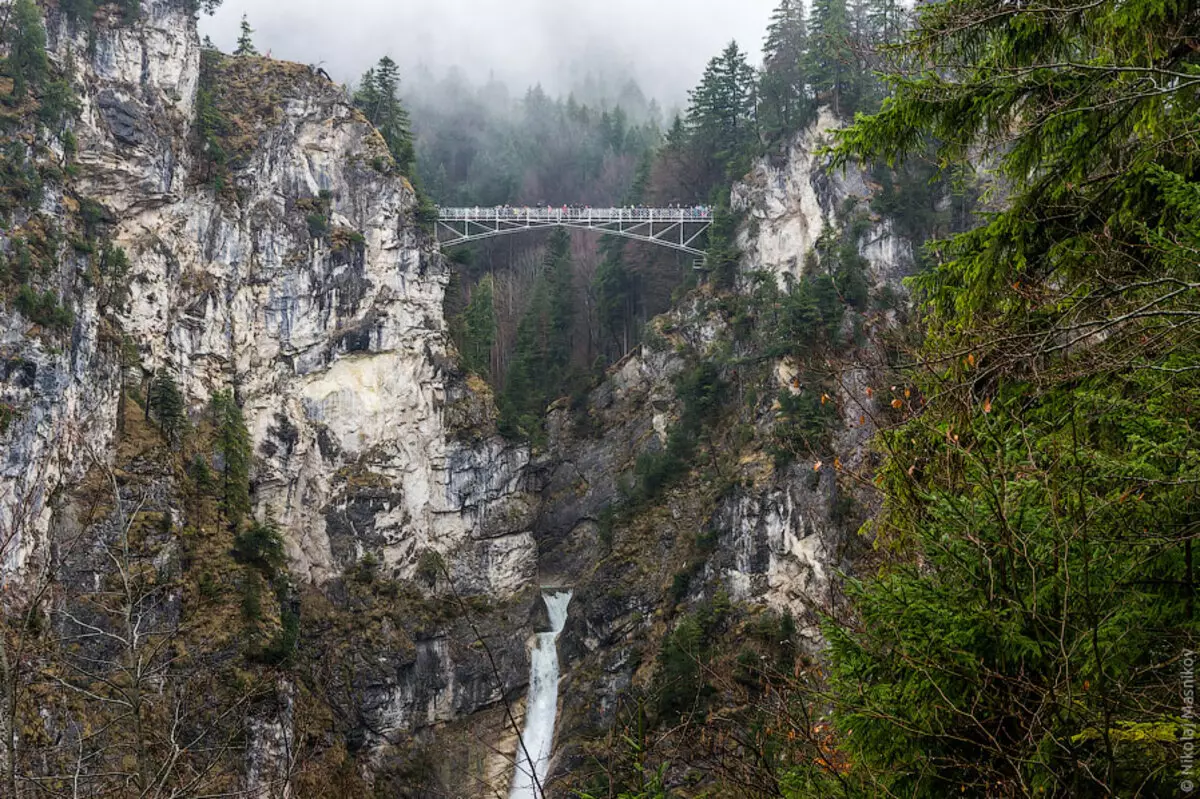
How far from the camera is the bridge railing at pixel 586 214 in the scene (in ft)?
127

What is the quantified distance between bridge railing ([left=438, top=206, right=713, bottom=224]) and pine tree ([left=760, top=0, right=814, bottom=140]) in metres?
4.73

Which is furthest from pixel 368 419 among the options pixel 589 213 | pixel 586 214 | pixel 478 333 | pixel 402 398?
pixel 589 213

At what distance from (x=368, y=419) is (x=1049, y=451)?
113ft

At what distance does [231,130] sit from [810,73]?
24035mm

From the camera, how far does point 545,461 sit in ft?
128

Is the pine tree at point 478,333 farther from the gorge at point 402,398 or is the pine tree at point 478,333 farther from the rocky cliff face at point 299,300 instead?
the rocky cliff face at point 299,300

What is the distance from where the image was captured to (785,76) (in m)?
39.0

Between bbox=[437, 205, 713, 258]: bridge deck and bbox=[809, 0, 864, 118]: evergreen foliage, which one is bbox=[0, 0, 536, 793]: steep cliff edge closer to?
bbox=[437, 205, 713, 258]: bridge deck

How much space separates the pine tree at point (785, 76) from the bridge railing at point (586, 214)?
4.73m

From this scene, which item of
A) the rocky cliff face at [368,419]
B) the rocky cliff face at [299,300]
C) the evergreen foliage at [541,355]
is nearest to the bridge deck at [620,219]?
the rocky cliff face at [368,419]

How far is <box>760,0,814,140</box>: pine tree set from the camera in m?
37.3

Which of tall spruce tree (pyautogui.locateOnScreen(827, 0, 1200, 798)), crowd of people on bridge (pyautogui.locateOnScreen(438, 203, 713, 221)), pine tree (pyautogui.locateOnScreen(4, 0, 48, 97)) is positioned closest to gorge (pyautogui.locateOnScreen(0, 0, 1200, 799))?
pine tree (pyautogui.locateOnScreen(4, 0, 48, 97))

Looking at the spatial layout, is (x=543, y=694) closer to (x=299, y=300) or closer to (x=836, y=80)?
(x=299, y=300)

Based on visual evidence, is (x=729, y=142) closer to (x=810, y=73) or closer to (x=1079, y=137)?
(x=810, y=73)
